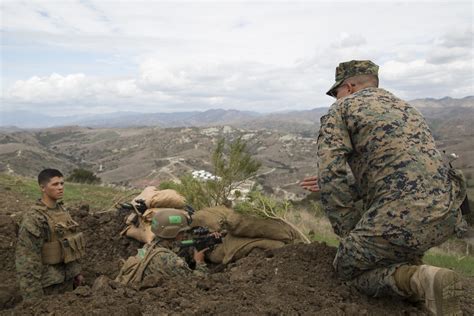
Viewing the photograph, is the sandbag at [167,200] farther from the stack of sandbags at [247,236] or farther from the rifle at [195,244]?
the rifle at [195,244]

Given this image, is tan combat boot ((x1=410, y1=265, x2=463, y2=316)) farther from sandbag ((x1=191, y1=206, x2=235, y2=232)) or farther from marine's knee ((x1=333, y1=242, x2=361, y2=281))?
sandbag ((x1=191, y1=206, x2=235, y2=232))

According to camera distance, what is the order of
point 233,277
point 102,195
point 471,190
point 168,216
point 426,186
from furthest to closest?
point 471,190 < point 102,195 < point 168,216 < point 233,277 < point 426,186

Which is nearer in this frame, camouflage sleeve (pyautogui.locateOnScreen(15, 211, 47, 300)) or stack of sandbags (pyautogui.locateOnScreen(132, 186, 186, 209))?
camouflage sleeve (pyautogui.locateOnScreen(15, 211, 47, 300))

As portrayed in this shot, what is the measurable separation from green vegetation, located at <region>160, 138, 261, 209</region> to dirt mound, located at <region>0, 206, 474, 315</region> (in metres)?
2.37

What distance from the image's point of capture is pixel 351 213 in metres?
3.12

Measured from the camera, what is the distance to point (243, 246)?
16.5 ft

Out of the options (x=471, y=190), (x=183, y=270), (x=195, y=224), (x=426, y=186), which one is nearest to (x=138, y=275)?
(x=183, y=270)

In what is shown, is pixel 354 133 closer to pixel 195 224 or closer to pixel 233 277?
pixel 233 277

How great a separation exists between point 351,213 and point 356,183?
0.25m

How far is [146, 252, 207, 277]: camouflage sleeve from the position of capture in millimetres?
3955

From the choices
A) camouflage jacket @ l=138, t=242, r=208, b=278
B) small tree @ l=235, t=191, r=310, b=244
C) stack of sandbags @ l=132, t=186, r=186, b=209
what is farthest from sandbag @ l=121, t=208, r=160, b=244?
camouflage jacket @ l=138, t=242, r=208, b=278

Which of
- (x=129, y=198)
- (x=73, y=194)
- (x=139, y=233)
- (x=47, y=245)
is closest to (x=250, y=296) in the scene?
(x=47, y=245)

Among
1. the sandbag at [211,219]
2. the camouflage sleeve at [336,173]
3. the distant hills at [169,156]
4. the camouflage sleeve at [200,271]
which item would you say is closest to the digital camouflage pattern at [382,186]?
the camouflage sleeve at [336,173]

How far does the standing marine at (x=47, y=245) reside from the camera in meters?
3.96
